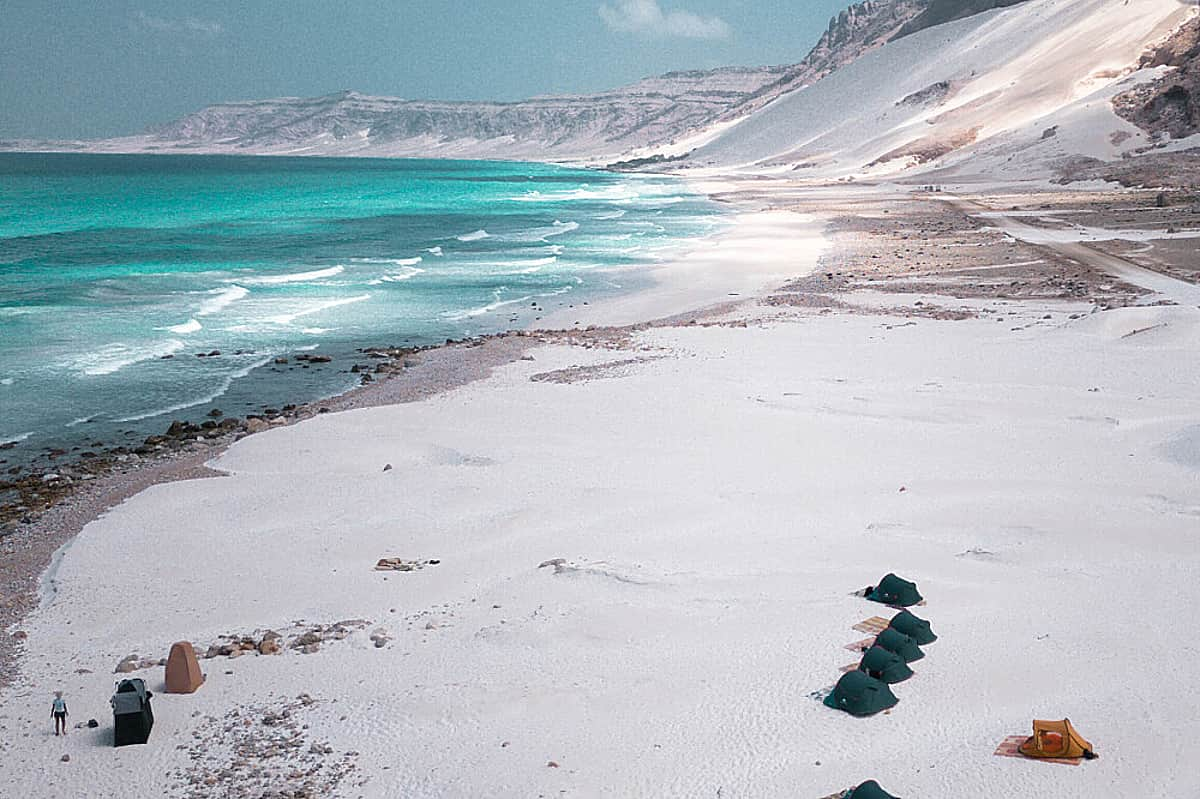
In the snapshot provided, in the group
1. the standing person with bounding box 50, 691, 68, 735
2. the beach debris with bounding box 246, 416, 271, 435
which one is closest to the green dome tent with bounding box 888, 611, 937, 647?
the standing person with bounding box 50, 691, 68, 735

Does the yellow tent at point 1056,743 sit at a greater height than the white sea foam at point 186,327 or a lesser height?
lesser

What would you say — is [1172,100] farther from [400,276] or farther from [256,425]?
[256,425]

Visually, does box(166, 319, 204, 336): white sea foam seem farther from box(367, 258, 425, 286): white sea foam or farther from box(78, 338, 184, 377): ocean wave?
box(367, 258, 425, 286): white sea foam

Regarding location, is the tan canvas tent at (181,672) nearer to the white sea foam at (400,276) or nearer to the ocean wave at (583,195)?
the white sea foam at (400,276)

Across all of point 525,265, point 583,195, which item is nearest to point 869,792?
point 525,265

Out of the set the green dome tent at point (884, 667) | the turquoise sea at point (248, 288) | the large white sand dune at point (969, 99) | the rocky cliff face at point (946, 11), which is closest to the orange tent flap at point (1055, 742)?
the green dome tent at point (884, 667)

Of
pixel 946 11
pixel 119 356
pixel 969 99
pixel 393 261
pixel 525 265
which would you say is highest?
pixel 946 11
